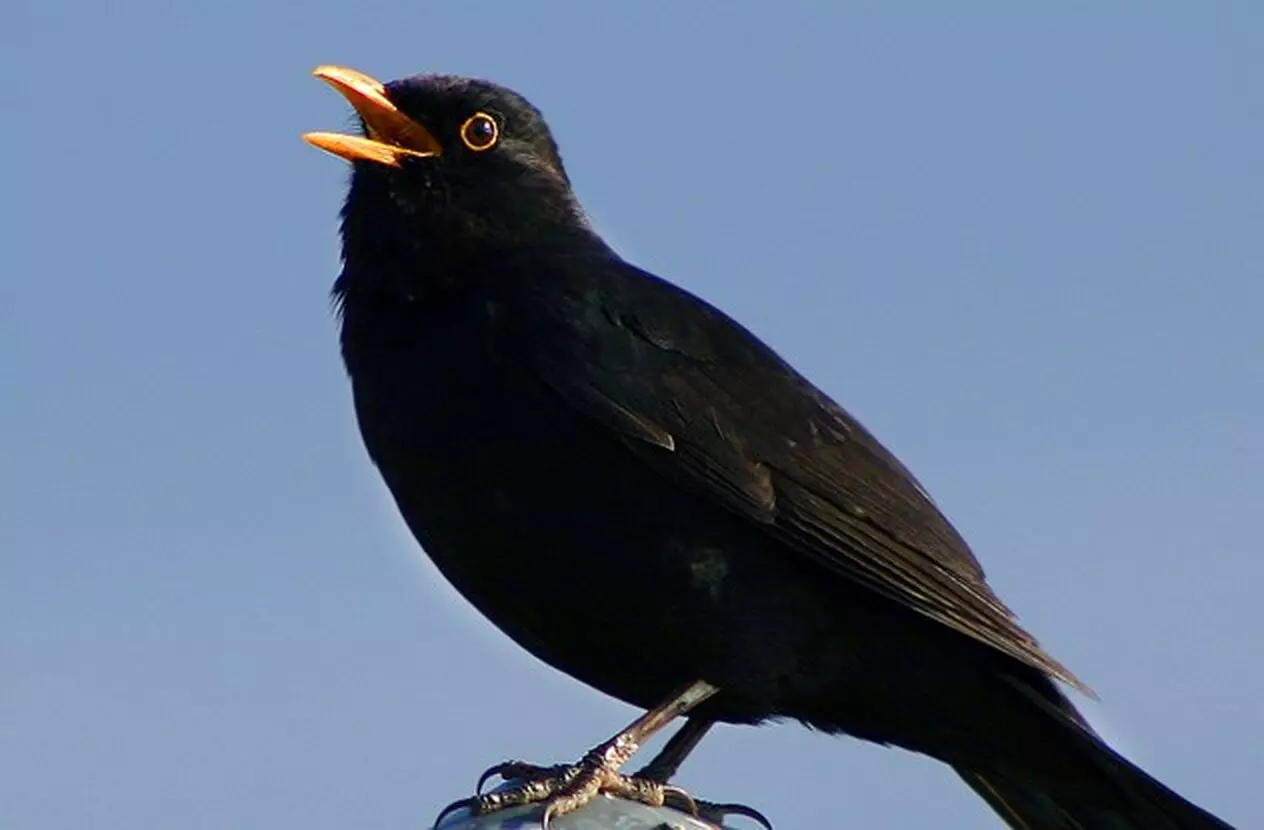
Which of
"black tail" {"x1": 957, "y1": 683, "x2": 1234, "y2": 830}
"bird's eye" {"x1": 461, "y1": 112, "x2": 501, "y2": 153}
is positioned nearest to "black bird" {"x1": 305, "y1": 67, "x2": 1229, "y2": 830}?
"black tail" {"x1": 957, "y1": 683, "x2": 1234, "y2": 830}

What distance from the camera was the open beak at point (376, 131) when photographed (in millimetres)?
7145

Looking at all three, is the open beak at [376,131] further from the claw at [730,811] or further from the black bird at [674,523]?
the claw at [730,811]

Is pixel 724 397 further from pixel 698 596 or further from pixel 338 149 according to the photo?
pixel 338 149

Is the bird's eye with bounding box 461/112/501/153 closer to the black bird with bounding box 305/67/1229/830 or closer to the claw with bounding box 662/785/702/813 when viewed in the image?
the black bird with bounding box 305/67/1229/830

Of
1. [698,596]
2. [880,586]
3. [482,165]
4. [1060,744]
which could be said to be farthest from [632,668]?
[482,165]

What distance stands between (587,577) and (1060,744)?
146cm

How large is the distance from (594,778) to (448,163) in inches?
93.3

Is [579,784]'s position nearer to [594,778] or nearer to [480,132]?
[594,778]

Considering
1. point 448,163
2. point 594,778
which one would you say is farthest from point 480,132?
point 594,778

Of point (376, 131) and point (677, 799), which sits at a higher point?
point (376, 131)

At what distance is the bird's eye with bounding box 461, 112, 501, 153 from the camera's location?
740 centimetres

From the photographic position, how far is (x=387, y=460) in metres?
6.54

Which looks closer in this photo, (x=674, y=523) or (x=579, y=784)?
(x=579, y=784)

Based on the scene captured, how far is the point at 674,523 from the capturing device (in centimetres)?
641
